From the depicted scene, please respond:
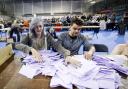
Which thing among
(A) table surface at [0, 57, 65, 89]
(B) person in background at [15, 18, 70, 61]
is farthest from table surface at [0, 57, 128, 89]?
(B) person in background at [15, 18, 70, 61]

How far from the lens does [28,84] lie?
1223 millimetres

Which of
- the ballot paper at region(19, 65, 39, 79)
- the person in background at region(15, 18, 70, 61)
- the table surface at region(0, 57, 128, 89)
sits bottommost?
the table surface at region(0, 57, 128, 89)

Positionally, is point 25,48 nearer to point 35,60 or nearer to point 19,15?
point 35,60

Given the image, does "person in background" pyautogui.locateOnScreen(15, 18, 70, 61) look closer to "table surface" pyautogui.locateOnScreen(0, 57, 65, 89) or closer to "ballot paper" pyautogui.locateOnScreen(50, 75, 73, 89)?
"table surface" pyautogui.locateOnScreen(0, 57, 65, 89)

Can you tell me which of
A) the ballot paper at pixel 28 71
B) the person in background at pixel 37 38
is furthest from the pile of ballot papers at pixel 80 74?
the person in background at pixel 37 38

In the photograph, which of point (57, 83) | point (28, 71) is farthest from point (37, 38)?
point (57, 83)

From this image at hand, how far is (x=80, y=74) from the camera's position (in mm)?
1164

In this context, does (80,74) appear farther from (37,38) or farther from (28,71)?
(37,38)

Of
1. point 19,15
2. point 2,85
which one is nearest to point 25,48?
point 2,85

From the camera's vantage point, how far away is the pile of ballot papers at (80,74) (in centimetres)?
115

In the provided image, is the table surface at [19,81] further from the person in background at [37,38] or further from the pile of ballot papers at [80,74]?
the person in background at [37,38]

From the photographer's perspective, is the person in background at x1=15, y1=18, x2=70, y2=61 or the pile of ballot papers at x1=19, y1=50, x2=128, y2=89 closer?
the pile of ballot papers at x1=19, y1=50, x2=128, y2=89

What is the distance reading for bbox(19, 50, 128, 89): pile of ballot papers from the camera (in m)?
1.15

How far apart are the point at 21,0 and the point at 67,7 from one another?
472cm
